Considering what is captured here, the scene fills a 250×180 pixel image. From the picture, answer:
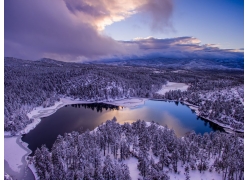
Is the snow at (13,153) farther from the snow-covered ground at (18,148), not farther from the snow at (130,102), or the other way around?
the snow at (130,102)

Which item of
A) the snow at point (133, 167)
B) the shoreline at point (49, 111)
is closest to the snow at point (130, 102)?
the shoreline at point (49, 111)

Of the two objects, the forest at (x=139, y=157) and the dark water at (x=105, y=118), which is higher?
the forest at (x=139, y=157)

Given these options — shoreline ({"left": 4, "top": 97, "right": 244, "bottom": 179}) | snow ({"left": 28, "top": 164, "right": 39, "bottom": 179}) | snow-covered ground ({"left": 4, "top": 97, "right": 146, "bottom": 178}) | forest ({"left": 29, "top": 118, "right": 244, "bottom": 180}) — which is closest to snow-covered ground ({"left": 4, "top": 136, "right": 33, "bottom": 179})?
snow-covered ground ({"left": 4, "top": 97, "right": 146, "bottom": 178})

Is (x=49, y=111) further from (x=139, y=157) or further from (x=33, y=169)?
(x=139, y=157)

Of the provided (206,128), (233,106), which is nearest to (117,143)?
(206,128)

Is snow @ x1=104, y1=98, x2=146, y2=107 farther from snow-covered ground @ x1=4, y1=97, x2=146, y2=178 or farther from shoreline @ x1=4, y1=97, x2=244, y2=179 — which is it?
snow-covered ground @ x1=4, y1=97, x2=146, y2=178

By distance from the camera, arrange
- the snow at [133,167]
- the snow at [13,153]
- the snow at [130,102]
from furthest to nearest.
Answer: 1. the snow at [130,102]
2. the snow at [13,153]
3. the snow at [133,167]

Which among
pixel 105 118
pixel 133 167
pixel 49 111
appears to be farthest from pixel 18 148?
pixel 49 111

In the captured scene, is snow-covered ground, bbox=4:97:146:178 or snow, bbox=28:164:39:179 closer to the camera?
snow, bbox=28:164:39:179
